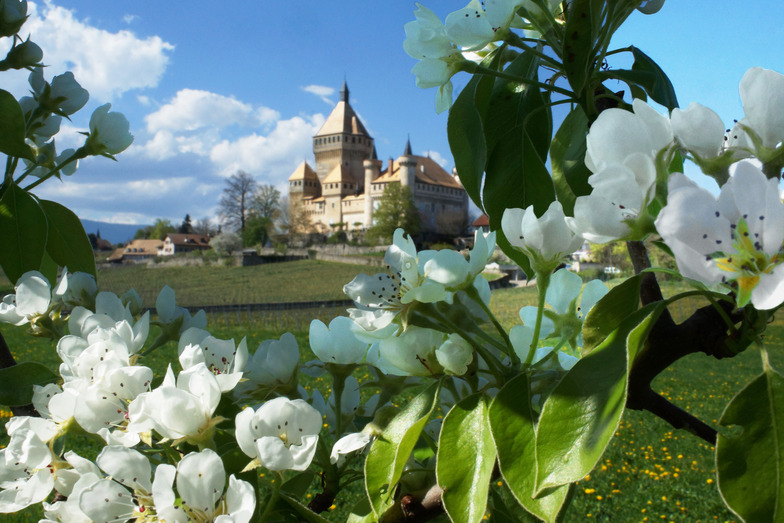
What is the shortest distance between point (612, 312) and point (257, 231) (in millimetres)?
46248

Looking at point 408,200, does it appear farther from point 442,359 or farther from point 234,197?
point 442,359

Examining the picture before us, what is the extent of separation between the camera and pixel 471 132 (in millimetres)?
723

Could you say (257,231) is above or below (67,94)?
above

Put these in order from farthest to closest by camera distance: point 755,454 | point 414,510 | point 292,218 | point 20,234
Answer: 1. point 292,218
2. point 20,234
3. point 414,510
4. point 755,454

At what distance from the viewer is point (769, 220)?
0.35m

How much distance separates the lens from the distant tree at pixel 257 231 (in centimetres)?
4509

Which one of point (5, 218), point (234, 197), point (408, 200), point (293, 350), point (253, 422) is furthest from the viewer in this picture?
point (234, 197)

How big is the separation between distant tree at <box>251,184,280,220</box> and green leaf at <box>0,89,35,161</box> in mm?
49153

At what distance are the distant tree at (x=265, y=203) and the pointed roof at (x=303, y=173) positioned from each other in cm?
534

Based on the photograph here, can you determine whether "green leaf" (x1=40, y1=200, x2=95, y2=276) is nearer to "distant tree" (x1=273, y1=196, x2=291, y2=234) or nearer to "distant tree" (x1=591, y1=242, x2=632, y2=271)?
→ "distant tree" (x1=591, y1=242, x2=632, y2=271)

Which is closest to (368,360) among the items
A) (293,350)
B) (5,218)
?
(293,350)

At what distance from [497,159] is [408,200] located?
138ft

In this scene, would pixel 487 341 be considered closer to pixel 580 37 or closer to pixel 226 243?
pixel 580 37

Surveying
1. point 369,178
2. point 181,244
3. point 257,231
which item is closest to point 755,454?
point 257,231
